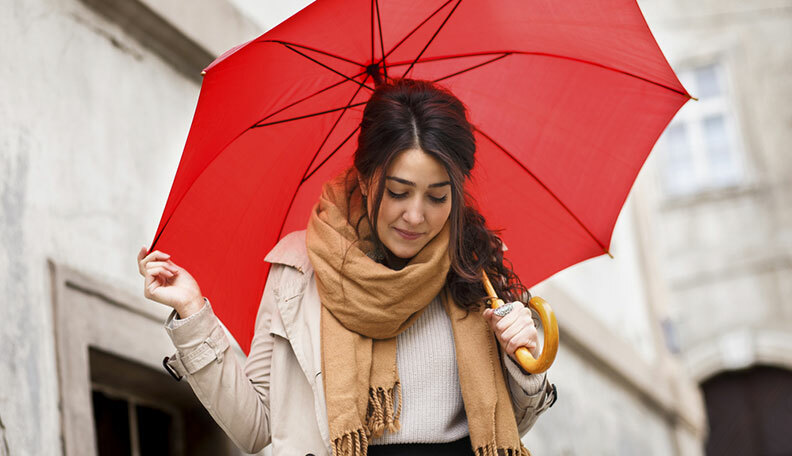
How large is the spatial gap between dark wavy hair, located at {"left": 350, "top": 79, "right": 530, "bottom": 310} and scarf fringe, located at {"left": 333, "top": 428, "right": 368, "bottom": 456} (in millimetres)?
394

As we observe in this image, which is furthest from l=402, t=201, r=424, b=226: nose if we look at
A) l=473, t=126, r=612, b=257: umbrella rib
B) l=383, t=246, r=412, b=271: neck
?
l=473, t=126, r=612, b=257: umbrella rib

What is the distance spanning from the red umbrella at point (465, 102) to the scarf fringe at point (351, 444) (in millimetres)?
579

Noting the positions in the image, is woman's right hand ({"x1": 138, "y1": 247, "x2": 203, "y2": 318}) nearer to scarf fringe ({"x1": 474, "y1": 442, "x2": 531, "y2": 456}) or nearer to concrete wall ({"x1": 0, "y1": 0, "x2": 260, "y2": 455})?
scarf fringe ({"x1": 474, "y1": 442, "x2": 531, "y2": 456})

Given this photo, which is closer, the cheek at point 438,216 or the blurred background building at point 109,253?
the cheek at point 438,216

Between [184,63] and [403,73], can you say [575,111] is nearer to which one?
[403,73]

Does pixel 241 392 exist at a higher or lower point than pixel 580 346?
lower

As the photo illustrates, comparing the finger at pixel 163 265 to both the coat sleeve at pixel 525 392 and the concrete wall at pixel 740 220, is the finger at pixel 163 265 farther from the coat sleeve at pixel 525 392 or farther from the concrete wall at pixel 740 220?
the concrete wall at pixel 740 220

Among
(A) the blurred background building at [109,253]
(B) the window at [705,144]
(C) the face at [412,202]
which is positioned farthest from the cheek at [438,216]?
(B) the window at [705,144]

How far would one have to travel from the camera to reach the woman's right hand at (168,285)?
7.48 feet

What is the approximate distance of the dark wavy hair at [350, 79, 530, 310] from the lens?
2.42 metres

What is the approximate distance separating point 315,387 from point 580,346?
19.1ft

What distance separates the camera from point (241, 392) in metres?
2.32

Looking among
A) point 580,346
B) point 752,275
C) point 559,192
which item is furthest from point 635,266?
point 559,192

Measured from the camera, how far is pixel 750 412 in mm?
15203
